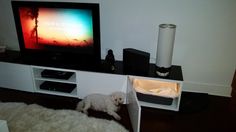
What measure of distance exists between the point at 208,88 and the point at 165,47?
2.95ft

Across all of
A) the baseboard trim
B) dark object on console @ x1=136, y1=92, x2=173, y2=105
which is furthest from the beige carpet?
the baseboard trim

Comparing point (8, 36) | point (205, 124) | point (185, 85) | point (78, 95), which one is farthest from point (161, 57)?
point (8, 36)

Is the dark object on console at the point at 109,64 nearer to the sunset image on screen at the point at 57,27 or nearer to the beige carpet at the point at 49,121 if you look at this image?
the sunset image on screen at the point at 57,27

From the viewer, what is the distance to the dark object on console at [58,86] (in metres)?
2.65

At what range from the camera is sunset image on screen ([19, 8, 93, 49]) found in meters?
2.40

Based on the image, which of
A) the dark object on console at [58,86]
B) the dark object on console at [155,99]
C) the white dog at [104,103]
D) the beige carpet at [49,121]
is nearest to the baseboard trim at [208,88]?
the dark object on console at [155,99]

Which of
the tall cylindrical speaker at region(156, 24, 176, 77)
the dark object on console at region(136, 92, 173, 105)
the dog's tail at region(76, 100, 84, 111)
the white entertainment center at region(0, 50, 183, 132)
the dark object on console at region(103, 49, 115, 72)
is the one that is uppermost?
the tall cylindrical speaker at region(156, 24, 176, 77)

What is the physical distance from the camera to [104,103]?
2336 millimetres

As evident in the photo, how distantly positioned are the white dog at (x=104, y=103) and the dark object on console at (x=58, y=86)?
35 centimetres

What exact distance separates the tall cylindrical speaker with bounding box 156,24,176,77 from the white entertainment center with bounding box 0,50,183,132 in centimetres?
10

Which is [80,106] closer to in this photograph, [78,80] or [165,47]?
[78,80]

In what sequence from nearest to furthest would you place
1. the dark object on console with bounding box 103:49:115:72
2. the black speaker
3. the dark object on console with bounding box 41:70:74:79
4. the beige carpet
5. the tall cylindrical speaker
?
the beige carpet, the tall cylindrical speaker, the black speaker, the dark object on console with bounding box 103:49:115:72, the dark object on console with bounding box 41:70:74:79

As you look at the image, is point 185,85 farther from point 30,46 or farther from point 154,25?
point 30,46

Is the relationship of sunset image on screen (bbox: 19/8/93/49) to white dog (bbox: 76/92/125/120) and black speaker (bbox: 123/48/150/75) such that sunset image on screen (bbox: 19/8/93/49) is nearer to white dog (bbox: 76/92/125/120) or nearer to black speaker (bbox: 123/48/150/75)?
black speaker (bbox: 123/48/150/75)
